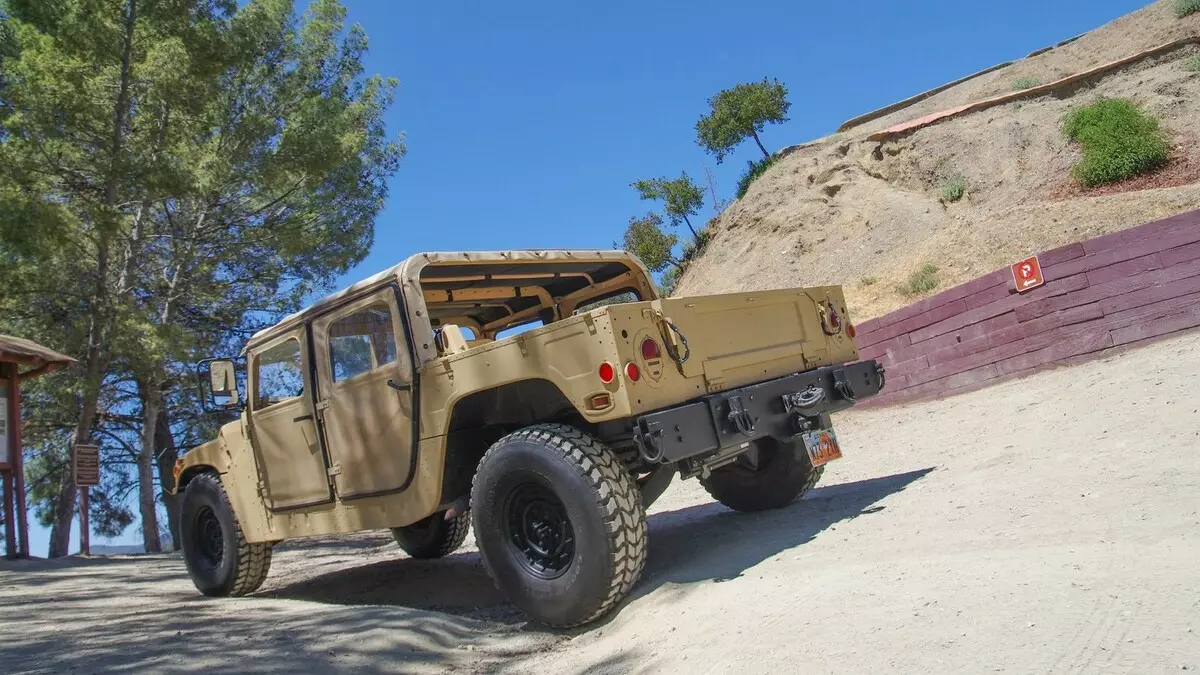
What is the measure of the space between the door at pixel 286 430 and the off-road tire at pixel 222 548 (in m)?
0.62

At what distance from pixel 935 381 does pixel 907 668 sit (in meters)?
8.68

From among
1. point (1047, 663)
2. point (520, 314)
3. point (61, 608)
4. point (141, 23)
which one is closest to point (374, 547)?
point (61, 608)

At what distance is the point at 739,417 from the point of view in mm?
4312

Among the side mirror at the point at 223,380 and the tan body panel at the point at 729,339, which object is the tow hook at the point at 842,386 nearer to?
the tan body panel at the point at 729,339

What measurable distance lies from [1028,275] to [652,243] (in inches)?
762

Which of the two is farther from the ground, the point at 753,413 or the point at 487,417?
the point at 487,417

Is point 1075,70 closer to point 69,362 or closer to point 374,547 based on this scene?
point 374,547

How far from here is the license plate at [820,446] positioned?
5.16 meters

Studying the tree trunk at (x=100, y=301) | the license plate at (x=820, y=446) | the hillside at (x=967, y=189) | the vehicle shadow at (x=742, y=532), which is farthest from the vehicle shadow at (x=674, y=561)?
the hillside at (x=967, y=189)

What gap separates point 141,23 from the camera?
1230cm

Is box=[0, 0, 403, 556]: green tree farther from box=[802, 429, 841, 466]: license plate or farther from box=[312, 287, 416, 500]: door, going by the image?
box=[802, 429, 841, 466]: license plate

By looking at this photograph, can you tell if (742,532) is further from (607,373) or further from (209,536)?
(209,536)

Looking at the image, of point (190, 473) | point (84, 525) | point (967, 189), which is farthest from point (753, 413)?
point (967, 189)

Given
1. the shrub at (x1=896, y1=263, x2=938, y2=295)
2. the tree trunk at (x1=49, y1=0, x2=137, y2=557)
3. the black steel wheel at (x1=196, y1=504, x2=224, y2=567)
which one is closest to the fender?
the black steel wheel at (x1=196, y1=504, x2=224, y2=567)
